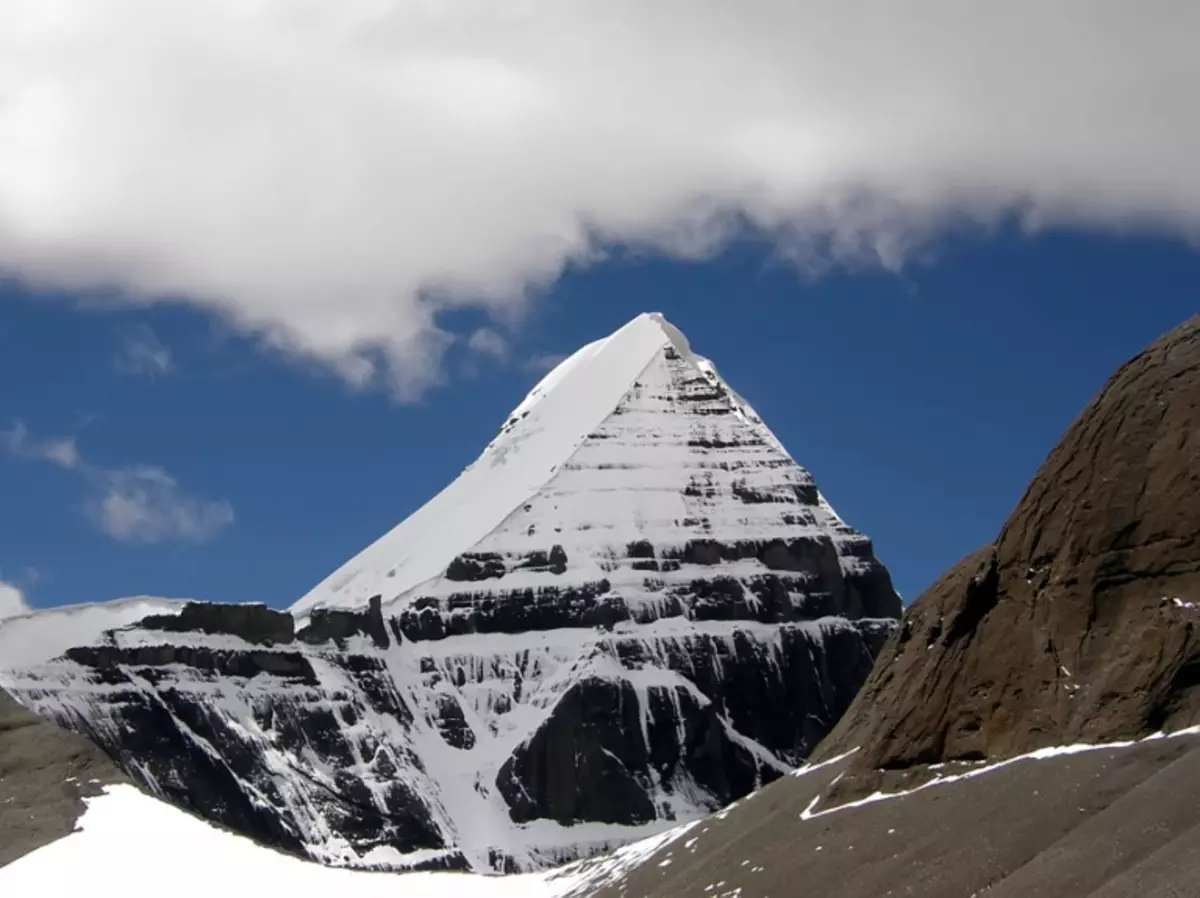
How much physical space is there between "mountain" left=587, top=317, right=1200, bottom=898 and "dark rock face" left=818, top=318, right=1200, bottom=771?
0.08 m

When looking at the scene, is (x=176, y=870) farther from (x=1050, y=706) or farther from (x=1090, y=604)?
(x=1090, y=604)

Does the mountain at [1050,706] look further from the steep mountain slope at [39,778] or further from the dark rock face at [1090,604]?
the steep mountain slope at [39,778]

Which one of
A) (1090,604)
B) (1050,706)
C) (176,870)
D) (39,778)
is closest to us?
(1050,706)

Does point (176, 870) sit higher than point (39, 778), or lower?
lower

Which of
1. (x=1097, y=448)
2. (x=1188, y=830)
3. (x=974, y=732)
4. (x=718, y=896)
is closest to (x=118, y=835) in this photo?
(x=718, y=896)

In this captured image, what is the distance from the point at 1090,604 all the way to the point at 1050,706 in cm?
461

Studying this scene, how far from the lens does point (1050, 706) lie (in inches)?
2921

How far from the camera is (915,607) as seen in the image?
361 feet

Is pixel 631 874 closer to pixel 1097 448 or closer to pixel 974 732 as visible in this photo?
pixel 974 732

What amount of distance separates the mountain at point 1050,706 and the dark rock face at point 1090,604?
8 centimetres

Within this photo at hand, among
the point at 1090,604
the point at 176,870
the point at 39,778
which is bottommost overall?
the point at 1090,604

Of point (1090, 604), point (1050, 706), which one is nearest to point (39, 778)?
point (1050, 706)

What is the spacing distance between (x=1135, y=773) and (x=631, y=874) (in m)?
40.0

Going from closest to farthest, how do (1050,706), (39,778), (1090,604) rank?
(1050,706) < (1090,604) < (39,778)
